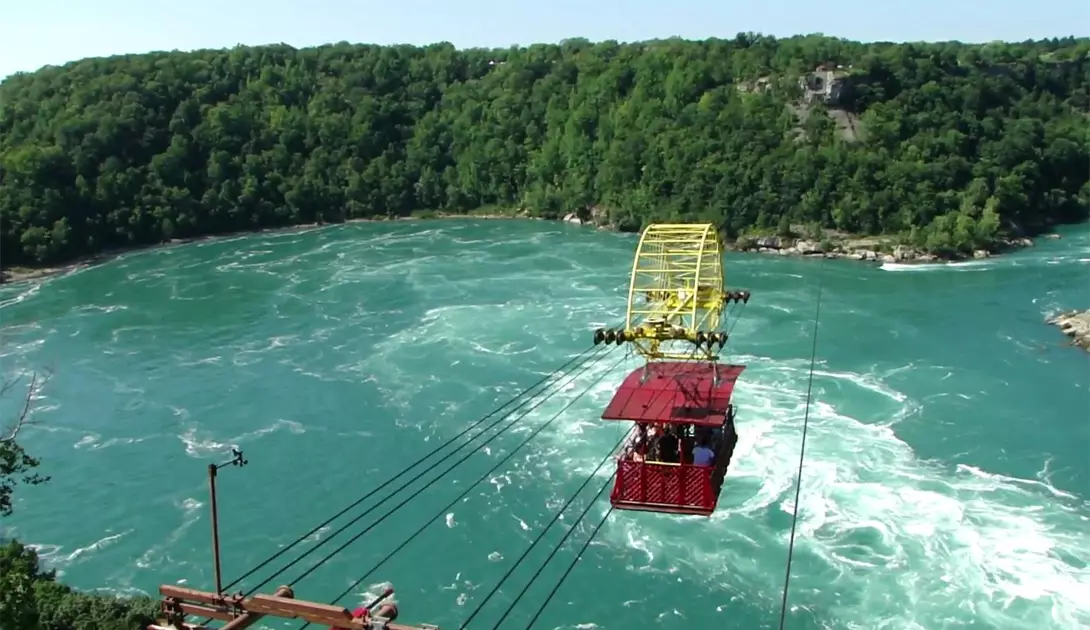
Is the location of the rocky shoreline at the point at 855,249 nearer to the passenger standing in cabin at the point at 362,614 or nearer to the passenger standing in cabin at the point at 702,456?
the passenger standing in cabin at the point at 702,456

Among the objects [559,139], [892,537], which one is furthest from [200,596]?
[559,139]

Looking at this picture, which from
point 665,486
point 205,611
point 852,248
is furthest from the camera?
point 852,248

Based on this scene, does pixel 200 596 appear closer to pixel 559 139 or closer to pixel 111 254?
pixel 111 254

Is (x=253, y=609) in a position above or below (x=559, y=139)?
above

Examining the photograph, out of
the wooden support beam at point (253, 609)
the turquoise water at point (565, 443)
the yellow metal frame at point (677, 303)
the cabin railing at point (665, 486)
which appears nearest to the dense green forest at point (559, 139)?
the turquoise water at point (565, 443)

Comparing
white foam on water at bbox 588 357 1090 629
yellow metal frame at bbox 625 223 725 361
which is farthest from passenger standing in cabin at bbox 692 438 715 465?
white foam on water at bbox 588 357 1090 629

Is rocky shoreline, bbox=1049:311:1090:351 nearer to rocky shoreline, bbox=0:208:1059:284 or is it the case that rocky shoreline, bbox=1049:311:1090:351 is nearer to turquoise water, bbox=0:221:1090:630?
turquoise water, bbox=0:221:1090:630
